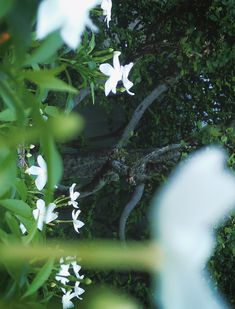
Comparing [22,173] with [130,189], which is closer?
[22,173]

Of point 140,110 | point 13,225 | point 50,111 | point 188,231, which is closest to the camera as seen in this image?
point 188,231

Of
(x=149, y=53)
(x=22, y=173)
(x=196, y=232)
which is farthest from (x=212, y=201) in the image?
(x=149, y=53)

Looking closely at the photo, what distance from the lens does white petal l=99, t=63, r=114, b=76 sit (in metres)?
0.79

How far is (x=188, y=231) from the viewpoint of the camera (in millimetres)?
153

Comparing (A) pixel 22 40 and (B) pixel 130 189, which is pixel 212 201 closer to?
(A) pixel 22 40

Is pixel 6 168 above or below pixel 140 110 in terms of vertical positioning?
below

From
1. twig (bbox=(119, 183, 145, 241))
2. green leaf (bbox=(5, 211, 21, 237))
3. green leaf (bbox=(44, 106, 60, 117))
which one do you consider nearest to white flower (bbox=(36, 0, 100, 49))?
green leaf (bbox=(5, 211, 21, 237))

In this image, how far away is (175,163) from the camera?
4.97 ft

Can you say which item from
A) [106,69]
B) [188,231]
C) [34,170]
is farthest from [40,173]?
[188,231]

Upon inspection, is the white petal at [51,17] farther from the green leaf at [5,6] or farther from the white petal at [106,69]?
the white petal at [106,69]

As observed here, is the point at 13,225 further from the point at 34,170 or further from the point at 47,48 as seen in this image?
the point at 34,170

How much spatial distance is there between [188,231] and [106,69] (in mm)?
658

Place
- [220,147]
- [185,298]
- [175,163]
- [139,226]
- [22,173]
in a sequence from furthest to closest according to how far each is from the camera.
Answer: [139,226]
[175,163]
[220,147]
[22,173]
[185,298]

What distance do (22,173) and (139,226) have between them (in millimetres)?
1284
